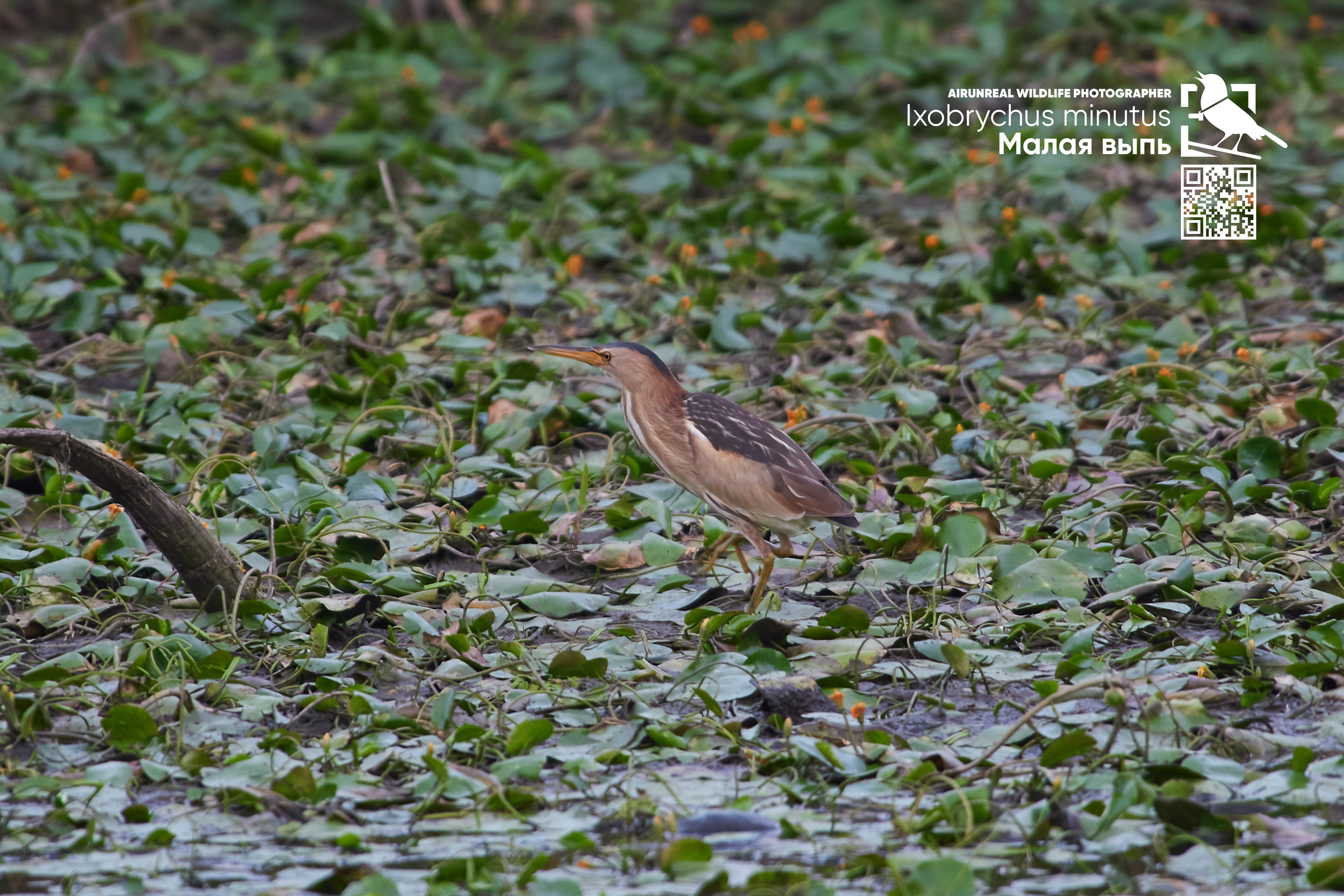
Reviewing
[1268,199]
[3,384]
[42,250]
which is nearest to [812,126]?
[1268,199]

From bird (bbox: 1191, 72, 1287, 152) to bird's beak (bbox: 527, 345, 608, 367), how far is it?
4588 mm

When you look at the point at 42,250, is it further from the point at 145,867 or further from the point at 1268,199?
the point at 1268,199

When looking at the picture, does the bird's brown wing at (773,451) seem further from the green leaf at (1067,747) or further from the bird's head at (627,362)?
the green leaf at (1067,747)

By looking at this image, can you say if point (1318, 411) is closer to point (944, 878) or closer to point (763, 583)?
point (763, 583)

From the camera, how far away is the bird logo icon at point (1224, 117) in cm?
859

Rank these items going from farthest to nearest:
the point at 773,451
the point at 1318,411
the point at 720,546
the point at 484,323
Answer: the point at 484,323
the point at 1318,411
the point at 720,546
the point at 773,451

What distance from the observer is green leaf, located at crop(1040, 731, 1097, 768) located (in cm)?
363

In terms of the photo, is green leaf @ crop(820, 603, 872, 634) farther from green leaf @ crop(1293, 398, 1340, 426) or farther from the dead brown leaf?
the dead brown leaf

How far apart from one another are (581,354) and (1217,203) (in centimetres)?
376

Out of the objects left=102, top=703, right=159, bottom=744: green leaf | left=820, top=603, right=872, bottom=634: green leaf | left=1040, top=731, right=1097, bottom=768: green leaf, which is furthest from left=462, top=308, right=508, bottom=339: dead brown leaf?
left=1040, top=731, right=1097, bottom=768: green leaf

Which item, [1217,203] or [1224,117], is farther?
[1224,117]

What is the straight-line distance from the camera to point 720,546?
204 inches

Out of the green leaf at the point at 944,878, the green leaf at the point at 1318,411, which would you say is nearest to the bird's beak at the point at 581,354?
the green leaf at the point at 1318,411

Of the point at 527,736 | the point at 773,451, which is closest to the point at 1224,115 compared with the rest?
the point at 773,451
